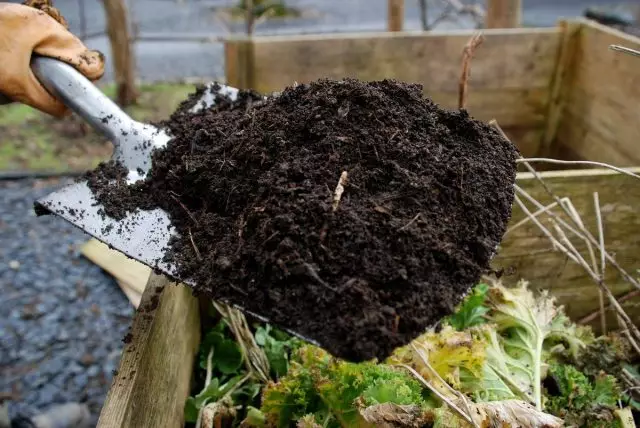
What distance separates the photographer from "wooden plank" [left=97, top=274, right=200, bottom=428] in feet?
3.87

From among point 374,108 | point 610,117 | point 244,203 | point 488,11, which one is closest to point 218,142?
point 244,203

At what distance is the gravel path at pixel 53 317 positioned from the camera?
8.13 feet

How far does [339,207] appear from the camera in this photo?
1.08 metres

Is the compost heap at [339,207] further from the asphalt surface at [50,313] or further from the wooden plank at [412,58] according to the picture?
the asphalt surface at [50,313]

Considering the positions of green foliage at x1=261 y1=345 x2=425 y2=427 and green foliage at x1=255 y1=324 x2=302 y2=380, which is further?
green foliage at x1=255 y1=324 x2=302 y2=380

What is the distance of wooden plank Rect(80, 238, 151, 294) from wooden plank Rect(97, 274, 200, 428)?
1.32 metres

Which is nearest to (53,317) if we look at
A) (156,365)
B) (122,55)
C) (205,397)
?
(205,397)

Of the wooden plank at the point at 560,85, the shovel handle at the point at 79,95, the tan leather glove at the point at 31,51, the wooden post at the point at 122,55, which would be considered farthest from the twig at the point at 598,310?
the wooden post at the point at 122,55

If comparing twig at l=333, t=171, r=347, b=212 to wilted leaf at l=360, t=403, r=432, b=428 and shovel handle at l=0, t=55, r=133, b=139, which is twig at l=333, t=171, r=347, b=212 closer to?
wilted leaf at l=360, t=403, r=432, b=428

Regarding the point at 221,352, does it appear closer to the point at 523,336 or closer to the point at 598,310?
the point at 523,336

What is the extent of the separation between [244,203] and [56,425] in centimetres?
155

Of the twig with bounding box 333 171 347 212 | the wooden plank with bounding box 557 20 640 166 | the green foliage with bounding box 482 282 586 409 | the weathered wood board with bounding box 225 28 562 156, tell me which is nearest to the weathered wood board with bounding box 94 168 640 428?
the green foliage with bounding box 482 282 586 409

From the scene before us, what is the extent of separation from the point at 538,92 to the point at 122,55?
11.0ft

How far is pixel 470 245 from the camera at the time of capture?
1098 millimetres
